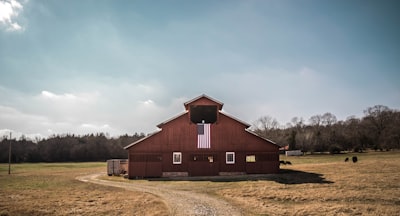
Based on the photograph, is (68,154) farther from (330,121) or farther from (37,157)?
(330,121)

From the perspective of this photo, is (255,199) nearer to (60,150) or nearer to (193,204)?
(193,204)

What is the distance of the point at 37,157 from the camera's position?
356ft

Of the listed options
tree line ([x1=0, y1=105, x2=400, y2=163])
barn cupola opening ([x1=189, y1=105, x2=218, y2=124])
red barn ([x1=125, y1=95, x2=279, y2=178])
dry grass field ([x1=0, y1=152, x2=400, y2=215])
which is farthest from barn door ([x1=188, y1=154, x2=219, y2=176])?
tree line ([x1=0, y1=105, x2=400, y2=163])

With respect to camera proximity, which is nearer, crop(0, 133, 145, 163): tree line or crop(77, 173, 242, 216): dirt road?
crop(77, 173, 242, 216): dirt road

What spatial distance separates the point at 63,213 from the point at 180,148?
20.6 meters

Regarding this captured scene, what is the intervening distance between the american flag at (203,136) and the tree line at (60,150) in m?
85.0

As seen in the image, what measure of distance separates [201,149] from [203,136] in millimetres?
1652

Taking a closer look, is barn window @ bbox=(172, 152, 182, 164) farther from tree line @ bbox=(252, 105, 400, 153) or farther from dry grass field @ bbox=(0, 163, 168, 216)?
tree line @ bbox=(252, 105, 400, 153)

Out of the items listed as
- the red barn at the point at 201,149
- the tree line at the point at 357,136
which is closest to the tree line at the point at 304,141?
the tree line at the point at 357,136

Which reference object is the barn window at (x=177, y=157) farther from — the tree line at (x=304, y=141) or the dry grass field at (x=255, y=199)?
the tree line at (x=304, y=141)

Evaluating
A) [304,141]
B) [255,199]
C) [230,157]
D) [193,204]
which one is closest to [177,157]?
[230,157]

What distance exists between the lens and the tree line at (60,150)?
4247 inches

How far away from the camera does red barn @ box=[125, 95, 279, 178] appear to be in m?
37.1

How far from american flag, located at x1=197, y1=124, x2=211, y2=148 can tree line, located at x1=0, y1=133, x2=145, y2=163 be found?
8504 centimetres
